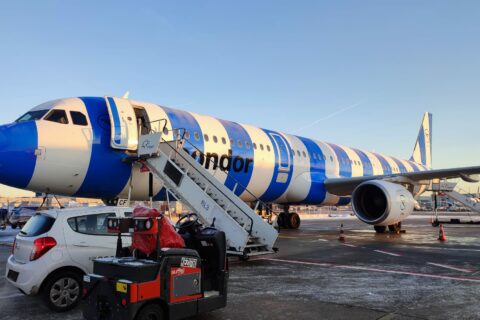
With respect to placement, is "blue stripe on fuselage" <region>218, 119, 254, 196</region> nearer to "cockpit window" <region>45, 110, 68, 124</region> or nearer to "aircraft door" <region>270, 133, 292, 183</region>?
"aircraft door" <region>270, 133, 292, 183</region>

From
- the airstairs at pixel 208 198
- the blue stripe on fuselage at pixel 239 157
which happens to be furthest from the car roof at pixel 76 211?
the blue stripe on fuselage at pixel 239 157

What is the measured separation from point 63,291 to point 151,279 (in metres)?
2.07

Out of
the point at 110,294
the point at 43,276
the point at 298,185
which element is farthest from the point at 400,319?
the point at 298,185

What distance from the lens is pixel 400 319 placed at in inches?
196

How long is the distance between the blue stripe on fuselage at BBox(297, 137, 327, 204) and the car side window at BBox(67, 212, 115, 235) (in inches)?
519

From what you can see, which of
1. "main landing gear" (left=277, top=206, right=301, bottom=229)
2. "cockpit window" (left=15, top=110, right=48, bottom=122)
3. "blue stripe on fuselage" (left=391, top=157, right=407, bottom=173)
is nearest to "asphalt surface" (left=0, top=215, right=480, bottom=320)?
"cockpit window" (left=15, top=110, right=48, bottom=122)

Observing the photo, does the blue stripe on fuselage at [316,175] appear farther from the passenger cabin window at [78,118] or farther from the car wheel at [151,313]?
the car wheel at [151,313]

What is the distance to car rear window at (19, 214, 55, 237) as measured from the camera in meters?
5.68

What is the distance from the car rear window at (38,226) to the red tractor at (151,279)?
4.92ft

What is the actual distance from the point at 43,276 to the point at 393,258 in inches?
327

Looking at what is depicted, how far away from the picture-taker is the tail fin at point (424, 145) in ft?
108

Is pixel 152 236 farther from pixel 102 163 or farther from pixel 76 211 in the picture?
pixel 102 163

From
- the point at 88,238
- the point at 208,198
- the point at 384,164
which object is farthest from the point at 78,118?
the point at 384,164

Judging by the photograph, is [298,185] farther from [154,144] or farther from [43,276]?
[43,276]
